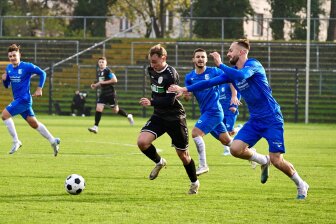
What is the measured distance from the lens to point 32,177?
Answer: 1558 centimetres

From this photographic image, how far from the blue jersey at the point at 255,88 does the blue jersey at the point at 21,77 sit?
7.93 metres

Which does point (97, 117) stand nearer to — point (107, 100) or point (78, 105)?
point (107, 100)

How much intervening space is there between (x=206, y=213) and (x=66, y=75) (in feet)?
121

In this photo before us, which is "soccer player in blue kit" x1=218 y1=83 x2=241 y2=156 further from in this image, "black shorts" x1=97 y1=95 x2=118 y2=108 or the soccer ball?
"black shorts" x1=97 y1=95 x2=118 y2=108

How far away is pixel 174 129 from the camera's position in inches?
Result: 553

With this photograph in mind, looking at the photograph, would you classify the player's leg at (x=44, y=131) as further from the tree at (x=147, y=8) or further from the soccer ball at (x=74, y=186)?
the tree at (x=147, y=8)

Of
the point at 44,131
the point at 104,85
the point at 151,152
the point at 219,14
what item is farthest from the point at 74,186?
the point at 219,14

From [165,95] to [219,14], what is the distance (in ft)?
139

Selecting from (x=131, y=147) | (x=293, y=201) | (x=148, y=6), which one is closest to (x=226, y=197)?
(x=293, y=201)

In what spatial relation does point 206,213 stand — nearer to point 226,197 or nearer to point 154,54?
point 226,197

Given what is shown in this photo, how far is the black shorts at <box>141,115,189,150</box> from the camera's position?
14.0 meters

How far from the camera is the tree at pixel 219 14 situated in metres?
52.8

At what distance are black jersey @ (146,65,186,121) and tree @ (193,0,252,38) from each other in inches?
1508

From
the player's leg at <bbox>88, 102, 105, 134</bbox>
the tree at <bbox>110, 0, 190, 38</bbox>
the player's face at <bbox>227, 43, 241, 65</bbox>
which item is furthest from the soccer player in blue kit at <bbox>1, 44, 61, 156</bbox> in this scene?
the tree at <bbox>110, 0, 190, 38</bbox>
